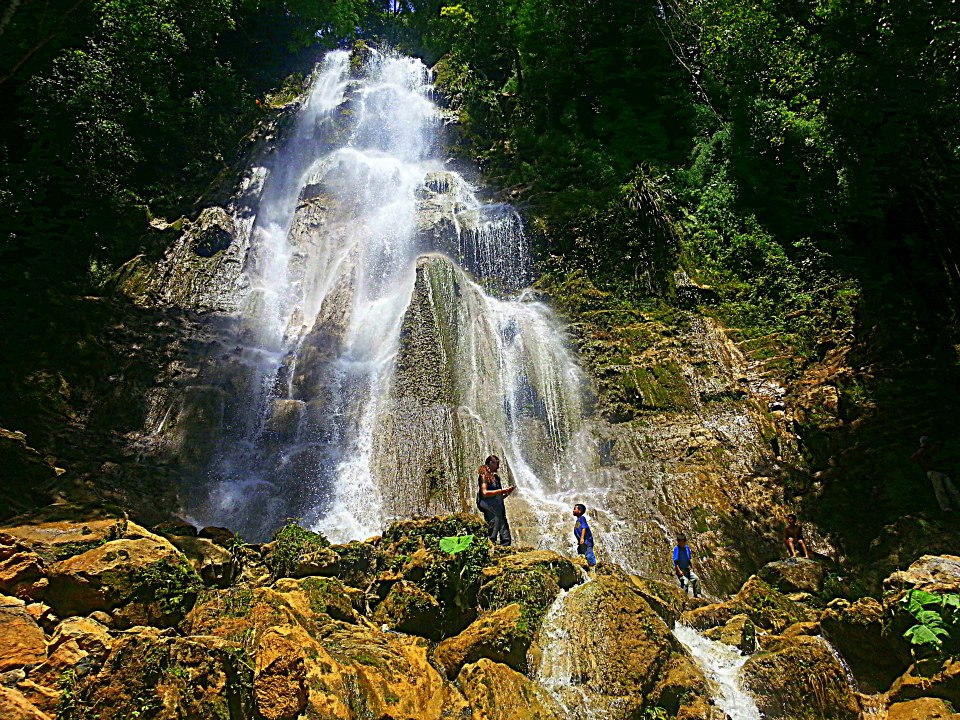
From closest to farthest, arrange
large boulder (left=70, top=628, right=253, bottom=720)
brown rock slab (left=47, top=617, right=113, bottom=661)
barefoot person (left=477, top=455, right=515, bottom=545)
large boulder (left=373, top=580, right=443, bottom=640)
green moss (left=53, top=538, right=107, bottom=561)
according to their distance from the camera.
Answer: large boulder (left=70, top=628, right=253, bottom=720), brown rock slab (left=47, top=617, right=113, bottom=661), green moss (left=53, top=538, right=107, bottom=561), large boulder (left=373, top=580, right=443, bottom=640), barefoot person (left=477, top=455, right=515, bottom=545)

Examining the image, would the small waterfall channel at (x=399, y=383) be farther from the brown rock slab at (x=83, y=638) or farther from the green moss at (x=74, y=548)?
the green moss at (x=74, y=548)

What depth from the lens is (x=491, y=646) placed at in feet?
14.7

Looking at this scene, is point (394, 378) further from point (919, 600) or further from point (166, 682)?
point (166, 682)

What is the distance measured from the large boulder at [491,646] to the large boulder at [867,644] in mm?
3319

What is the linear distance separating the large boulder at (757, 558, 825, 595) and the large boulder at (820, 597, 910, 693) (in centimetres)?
158

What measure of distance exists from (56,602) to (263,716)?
1.62m

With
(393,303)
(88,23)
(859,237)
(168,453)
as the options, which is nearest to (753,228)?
(859,237)

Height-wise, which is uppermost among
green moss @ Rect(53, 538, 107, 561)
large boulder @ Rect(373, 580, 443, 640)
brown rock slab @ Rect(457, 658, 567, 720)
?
green moss @ Rect(53, 538, 107, 561)

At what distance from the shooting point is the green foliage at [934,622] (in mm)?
4695

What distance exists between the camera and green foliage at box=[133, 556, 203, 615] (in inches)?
161

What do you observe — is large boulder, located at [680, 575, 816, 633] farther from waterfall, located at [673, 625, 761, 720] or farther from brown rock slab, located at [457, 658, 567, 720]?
brown rock slab, located at [457, 658, 567, 720]

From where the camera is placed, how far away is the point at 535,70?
19.9 metres

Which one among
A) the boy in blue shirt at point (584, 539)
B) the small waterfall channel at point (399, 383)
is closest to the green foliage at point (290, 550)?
the small waterfall channel at point (399, 383)

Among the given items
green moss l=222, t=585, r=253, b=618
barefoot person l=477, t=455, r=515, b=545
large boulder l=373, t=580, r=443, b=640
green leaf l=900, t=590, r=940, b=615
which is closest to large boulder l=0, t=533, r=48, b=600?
green moss l=222, t=585, r=253, b=618
